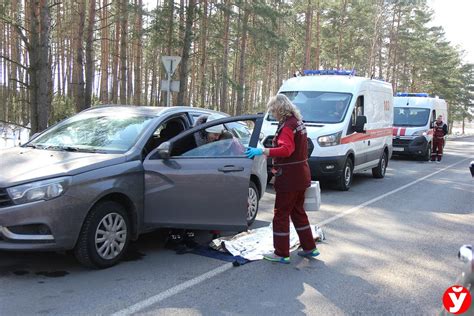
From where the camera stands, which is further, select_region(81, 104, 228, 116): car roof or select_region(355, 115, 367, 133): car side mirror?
select_region(355, 115, 367, 133): car side mirror

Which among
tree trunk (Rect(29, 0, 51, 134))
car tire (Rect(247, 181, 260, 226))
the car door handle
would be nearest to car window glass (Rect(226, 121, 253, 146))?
car tire (Rect(247, 181, 260, 226))

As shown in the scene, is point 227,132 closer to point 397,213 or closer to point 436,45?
point 397,213

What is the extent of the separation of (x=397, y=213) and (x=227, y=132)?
3.81m

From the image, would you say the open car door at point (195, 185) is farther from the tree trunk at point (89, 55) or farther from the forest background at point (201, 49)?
the tree trunk at point (89, 55)

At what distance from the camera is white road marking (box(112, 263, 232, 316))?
3914 mm

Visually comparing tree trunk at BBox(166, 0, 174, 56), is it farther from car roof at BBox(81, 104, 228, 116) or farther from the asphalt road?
the asphalt road

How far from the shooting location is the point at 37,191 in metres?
4.30

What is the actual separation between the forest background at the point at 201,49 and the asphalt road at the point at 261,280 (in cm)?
712

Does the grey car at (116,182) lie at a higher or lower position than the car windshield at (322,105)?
lower

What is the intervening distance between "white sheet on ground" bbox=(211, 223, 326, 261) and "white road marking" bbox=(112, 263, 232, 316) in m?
0.37

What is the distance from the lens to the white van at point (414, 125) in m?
18.9

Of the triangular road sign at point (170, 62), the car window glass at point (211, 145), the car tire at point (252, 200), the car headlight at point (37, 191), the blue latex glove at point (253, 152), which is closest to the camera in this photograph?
the car headlight at point (37, 191)

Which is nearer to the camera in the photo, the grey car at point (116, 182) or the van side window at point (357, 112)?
the grey car at point (116, 182)

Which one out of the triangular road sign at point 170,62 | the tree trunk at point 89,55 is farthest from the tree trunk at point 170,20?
the triangular road sign at point 170,62
